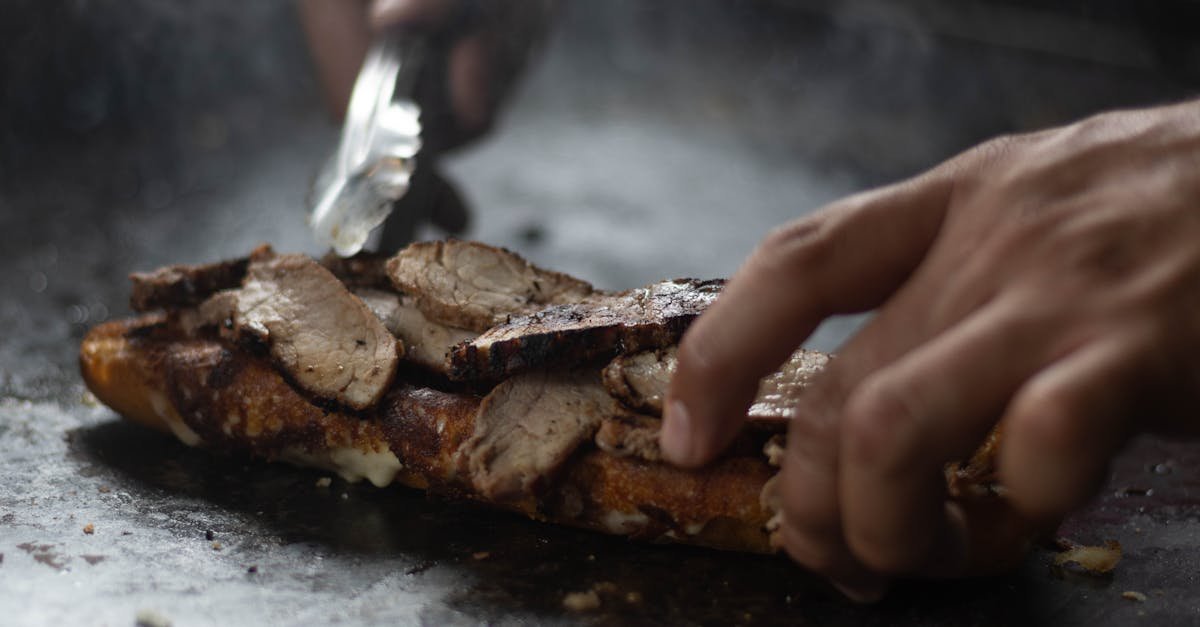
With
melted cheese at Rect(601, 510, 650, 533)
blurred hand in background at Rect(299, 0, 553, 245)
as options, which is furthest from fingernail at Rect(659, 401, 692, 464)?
blurred hand in background at Rect(299, 0, 553, 245)

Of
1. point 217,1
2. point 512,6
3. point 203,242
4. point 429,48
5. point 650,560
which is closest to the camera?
point 650,560

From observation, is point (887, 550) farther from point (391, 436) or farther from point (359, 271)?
point (359, 271)

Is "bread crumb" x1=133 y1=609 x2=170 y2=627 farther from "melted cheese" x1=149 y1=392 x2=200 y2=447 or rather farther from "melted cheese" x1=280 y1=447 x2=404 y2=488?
"melted cheese" x1=149 y1=392 x2=200 y2=447

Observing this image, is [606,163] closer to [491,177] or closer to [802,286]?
[491,177]

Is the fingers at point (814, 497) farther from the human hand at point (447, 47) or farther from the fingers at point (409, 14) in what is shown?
the fingers at point (409, 14)

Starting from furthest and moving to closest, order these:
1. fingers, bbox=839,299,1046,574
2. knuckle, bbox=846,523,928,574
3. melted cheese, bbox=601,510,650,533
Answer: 1. melted cheese, bbox=601,510,650,533
2. knuckle, bbox=846,523,928,574
3. fingers, bbox=839,299,1046,574

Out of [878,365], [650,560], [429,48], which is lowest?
[650,560]

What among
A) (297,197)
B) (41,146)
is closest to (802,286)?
(297,197)
